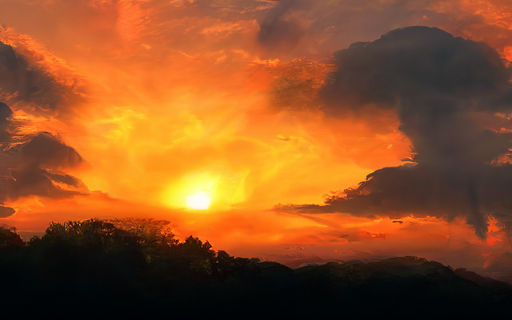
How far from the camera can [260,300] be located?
126 m

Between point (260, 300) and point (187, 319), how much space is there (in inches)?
1176

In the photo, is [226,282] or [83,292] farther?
[226,282]

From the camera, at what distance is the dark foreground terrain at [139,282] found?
3401 inches

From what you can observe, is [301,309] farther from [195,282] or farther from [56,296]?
[56,296]

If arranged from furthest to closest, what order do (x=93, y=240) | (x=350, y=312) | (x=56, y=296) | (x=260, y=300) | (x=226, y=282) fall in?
(x=350, y=312) → (x=260, y=300) → (x=226, y=282) → (x=93, y=240) → (x=56, y=296)

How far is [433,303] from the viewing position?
19850cm

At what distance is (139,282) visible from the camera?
96688mm

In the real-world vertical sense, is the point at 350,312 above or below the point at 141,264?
below

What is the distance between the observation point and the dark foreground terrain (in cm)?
8638

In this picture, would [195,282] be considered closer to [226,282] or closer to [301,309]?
[226,282]

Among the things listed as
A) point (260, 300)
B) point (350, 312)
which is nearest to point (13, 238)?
point (260, 300)

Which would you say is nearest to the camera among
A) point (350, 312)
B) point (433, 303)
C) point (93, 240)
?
point (93, 240)

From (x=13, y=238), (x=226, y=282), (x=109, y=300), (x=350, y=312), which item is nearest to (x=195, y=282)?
(x=226, y=282)

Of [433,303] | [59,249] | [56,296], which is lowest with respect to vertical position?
[433,303]
